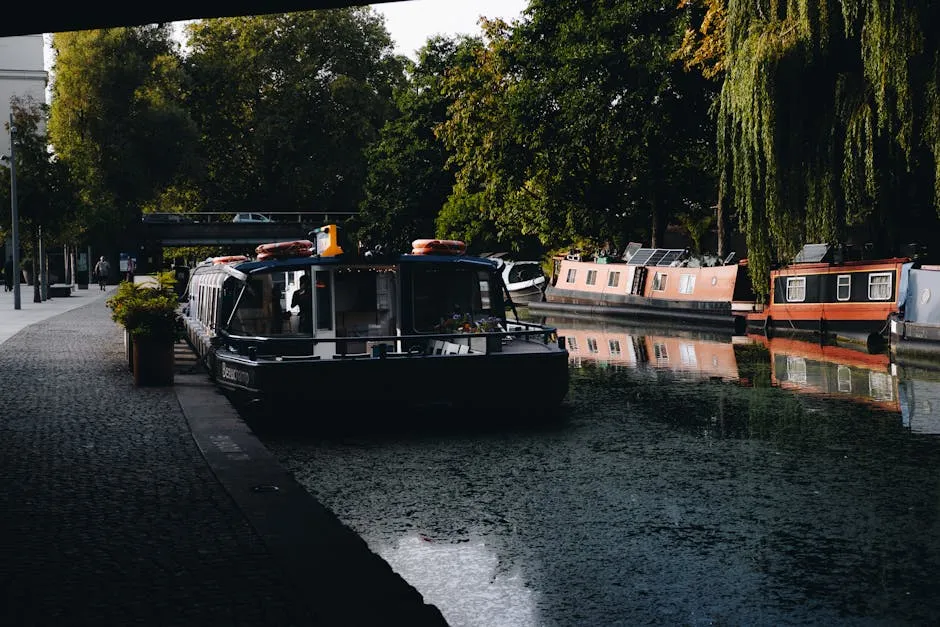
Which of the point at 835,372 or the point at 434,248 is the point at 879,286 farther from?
the point at 434,248

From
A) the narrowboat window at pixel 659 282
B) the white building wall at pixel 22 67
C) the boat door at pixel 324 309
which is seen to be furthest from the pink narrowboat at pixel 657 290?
the white building wall at pixel 22 67

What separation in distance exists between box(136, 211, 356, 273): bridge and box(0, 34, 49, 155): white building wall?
1420 centimetres

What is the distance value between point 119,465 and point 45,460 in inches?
29.0

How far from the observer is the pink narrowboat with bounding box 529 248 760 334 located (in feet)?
103

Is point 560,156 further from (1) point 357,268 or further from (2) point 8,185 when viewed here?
(1) point 357,268

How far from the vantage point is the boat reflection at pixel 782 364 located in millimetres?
14367

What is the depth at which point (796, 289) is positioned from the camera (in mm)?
27281

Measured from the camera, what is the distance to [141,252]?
83875 mm

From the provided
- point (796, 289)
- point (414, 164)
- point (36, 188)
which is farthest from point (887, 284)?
point (414, 164)

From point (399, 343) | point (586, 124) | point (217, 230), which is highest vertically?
point (586, 124)

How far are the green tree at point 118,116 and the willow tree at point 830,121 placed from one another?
50051mm

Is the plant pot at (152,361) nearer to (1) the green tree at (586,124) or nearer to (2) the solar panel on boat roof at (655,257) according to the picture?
(1) the green tree at (586,124)

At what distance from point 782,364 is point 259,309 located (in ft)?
32.0

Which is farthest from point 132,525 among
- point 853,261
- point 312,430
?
point 853,261
